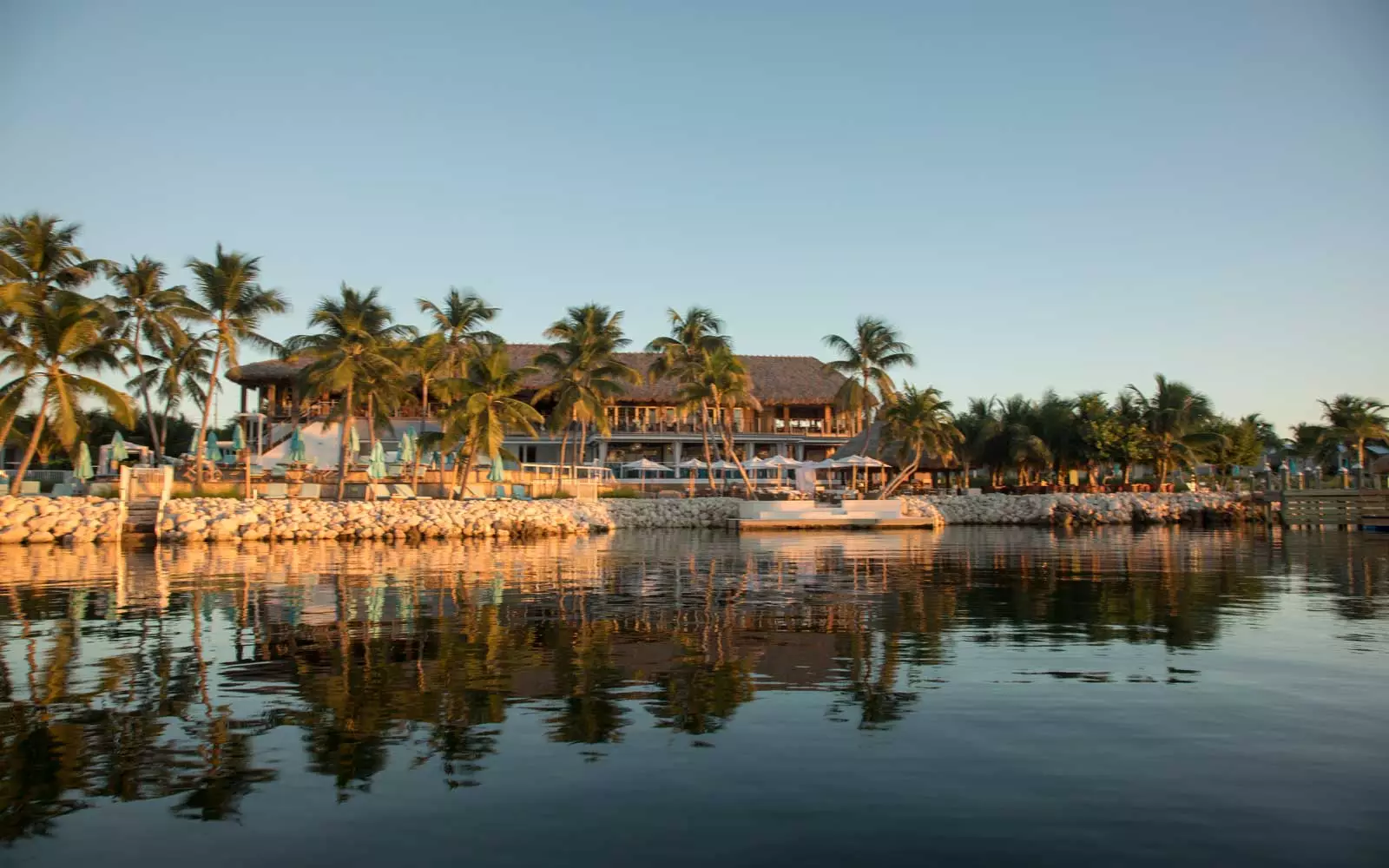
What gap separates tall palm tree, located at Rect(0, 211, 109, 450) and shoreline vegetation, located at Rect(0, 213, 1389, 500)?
0.07 meters

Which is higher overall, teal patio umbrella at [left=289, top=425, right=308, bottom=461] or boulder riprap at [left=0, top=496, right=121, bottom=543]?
teal patio umbrella at [left=289, top=425, right=308, bottom=461]

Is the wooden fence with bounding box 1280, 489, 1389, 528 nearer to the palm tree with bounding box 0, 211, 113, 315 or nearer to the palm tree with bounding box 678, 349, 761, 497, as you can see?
the palm tree with bounding box 678, 349, 761, 497

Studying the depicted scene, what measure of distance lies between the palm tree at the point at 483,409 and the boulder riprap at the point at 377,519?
Answer: 219 centimetres

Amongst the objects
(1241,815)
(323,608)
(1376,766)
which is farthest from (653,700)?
(323,608)

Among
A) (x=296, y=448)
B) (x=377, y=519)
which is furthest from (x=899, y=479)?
(x=296, y=448)

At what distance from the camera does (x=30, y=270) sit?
31203mm

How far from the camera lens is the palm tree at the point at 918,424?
4281cm

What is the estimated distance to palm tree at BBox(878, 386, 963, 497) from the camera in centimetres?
4281

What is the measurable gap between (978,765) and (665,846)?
2.14m

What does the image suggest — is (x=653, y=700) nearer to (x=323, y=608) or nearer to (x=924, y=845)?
(x=924, y=845)

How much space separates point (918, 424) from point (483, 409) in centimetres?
1931

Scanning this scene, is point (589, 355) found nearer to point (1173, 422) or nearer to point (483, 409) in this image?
point (483, 409)

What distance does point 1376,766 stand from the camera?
5598 millimetres

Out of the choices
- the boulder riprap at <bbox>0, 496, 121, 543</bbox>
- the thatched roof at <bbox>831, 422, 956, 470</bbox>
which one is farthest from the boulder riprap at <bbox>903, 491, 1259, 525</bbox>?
the boulder riprap at <bbox>0, 496, 121, 543</bbox>
